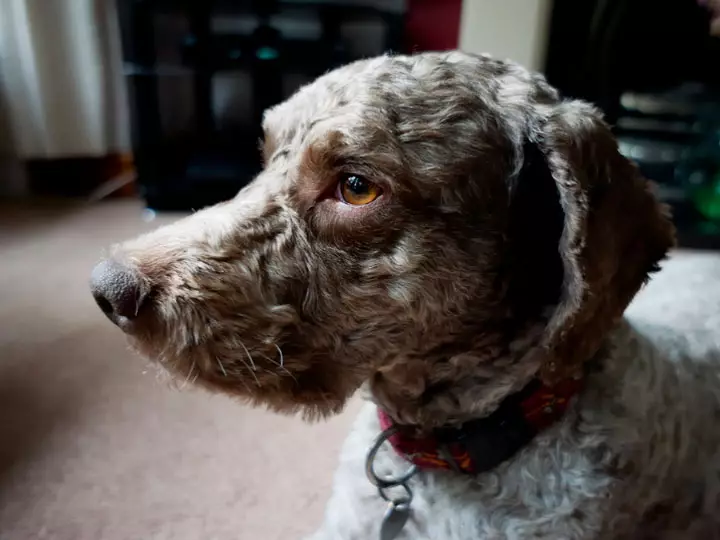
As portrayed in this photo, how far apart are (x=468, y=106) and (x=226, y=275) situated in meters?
0.41

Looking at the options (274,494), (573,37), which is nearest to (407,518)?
(274,494)

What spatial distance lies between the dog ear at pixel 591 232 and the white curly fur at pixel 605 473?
0.57 ft

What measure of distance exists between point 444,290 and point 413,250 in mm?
72

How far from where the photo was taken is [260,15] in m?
3.32

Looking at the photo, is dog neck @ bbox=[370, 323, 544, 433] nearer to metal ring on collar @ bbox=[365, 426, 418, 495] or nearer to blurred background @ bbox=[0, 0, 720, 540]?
metal ring on collar @ bbox=[365, 426, 418, 495]

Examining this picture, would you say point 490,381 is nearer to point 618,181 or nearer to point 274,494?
point 618,181

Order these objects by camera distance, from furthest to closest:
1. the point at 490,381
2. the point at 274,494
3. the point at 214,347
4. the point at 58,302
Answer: the point at 58,302 → the point at 274,494 → the point at 490,381 → the point at 214,347

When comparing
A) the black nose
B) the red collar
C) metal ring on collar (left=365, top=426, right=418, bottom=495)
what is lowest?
metal ring on collar (left=365, top=426, right=418, bottom=495)

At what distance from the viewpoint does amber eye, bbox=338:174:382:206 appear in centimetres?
101

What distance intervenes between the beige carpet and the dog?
0.41 metres

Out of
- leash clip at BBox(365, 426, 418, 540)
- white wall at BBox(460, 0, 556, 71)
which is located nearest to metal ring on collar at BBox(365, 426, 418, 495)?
leash clip at BBox(365, 426, 418, 540)

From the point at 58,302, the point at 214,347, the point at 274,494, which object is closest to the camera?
the point at 214,347

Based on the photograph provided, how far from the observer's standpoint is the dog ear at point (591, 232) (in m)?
0.98

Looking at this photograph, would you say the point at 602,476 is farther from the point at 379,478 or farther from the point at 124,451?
the point at 124,451
